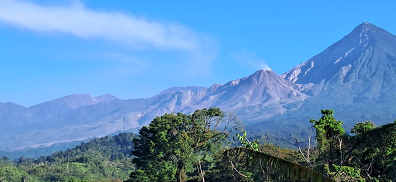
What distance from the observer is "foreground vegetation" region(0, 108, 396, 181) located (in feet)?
16.8

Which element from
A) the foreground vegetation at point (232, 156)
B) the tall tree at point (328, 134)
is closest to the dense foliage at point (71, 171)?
the foreground vegetation at point (232, 156)

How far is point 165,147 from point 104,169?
34.7 meters

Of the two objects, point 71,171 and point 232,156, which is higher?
point 71,171

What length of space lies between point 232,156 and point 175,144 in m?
12.5

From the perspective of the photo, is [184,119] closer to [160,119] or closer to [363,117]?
[160,119]

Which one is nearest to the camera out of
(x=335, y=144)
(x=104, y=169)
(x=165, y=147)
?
(x=335, y=144)

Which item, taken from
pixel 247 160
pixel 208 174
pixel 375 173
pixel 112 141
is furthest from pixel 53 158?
pixel 247 160

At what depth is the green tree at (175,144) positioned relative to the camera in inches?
1039

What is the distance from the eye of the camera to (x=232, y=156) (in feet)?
46.5

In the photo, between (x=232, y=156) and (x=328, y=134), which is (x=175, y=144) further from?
(x=328, y=134)

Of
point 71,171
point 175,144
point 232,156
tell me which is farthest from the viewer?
point 71,171

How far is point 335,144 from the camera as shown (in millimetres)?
12570

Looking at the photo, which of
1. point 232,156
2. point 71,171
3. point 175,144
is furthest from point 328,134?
point 71,171

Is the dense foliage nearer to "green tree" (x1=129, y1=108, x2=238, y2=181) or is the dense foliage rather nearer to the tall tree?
"green tree" (x1=129, y1=108, x2=238, y2=181)
